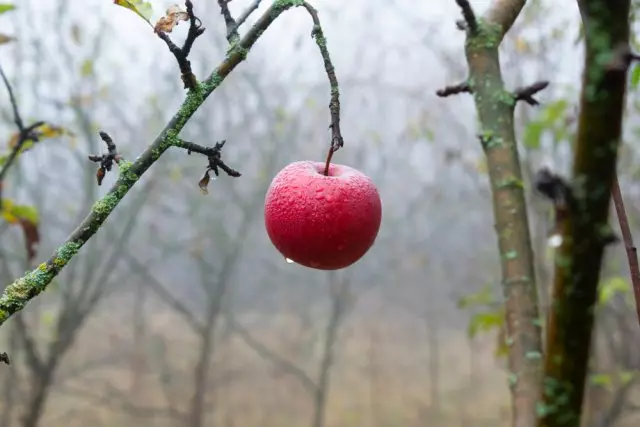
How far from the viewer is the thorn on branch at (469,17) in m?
0.77

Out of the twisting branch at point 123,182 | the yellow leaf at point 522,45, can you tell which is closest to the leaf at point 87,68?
the yellow leaf at point 522,45

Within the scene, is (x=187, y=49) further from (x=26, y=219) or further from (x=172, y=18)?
(x=26, y=219)

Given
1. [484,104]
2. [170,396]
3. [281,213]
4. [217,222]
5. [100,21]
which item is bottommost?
[281,213]

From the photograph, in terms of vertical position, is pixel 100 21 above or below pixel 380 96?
below

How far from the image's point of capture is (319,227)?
26.2 inches

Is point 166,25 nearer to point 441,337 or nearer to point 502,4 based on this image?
point 502,4

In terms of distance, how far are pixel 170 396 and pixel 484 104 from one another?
4.95m

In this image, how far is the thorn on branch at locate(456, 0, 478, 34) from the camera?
0.77 m

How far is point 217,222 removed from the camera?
4.62 metres

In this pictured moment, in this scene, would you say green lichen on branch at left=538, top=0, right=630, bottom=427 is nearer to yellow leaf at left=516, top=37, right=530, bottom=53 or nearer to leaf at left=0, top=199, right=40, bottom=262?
leaf at left=0, top=199, right=40, bottom=262

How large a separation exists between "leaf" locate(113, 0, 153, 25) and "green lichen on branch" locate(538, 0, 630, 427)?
0.44 metres

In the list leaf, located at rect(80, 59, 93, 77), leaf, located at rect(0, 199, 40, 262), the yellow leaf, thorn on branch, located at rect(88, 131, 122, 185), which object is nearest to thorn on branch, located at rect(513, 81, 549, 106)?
thorn on branch, located at rect(88, 131, 122, 185)

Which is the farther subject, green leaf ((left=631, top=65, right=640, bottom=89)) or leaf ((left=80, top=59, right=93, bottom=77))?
leaf ((left=80, top=59, right=93, bottom=77))

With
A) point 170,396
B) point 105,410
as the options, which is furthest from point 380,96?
point 105,410
